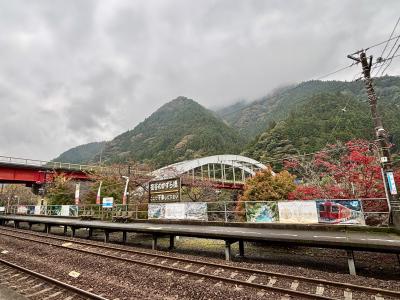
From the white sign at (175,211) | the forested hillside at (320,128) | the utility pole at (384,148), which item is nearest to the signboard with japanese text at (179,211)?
the white sign at (175,211)

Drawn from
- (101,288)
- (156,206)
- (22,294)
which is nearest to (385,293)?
(101,288)

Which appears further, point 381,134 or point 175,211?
point 175,211

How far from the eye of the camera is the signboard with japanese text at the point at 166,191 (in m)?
22.0

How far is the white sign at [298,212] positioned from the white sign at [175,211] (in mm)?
7557

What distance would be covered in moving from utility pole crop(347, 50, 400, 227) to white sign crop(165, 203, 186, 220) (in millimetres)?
12972

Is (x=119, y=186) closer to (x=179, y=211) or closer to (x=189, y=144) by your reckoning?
(x=179, y=211)

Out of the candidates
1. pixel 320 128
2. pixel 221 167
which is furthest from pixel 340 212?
pixel 320 128

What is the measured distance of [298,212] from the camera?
609 inches

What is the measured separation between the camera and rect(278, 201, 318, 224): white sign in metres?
14.9

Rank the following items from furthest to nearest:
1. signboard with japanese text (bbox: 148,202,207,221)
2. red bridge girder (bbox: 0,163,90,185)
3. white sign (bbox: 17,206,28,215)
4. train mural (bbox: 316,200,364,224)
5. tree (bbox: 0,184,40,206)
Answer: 1. tree (bbox: 0,184,40,206)
2. white sign (bbox: 17,206,28,215)
3. red bridge girder (bbox: 0,163,90,185)
4. signboard with japanese text (bbox: 148,202,207,221)
5. train mural (bbox: 316,200,364,224)

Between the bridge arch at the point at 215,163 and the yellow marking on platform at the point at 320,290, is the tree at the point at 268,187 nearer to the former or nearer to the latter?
the yellow marking on platform at the point at 320,290

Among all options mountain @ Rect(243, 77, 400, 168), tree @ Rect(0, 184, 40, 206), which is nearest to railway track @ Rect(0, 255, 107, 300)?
mountain @ Rect(243, 77, 400, 168)

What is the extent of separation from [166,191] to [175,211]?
2473 millimetres

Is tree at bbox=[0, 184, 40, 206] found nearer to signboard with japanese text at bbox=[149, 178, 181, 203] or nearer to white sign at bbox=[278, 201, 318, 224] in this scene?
signboard with japanese text at bbox=[149, 178, 181, 203]
